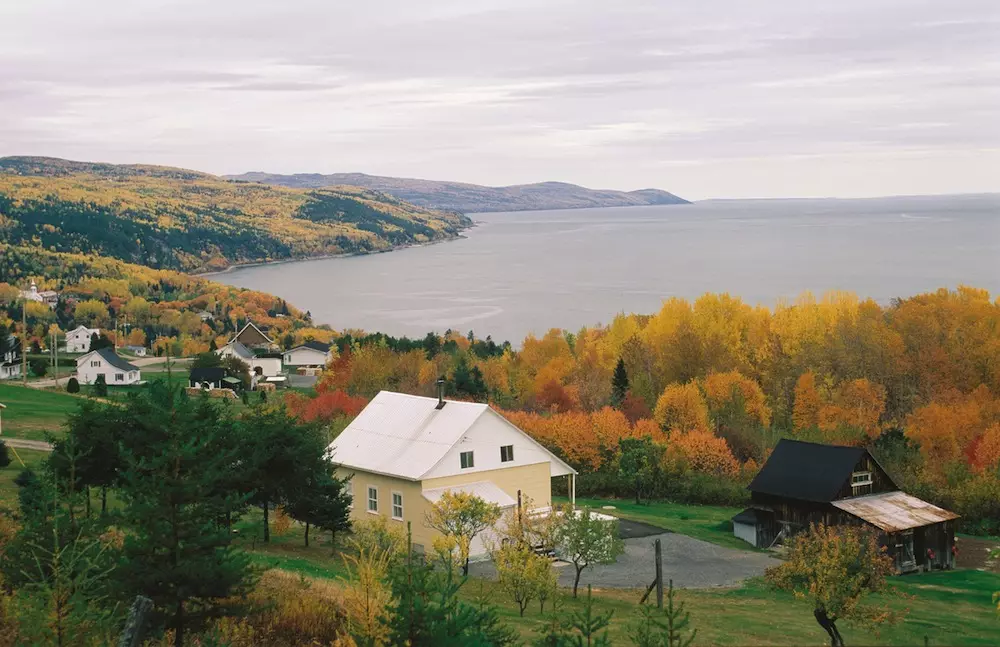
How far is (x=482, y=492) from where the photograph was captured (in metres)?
31.0

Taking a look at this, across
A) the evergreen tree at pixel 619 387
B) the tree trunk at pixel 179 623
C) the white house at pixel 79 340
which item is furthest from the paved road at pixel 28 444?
the white house at pixel 79 340

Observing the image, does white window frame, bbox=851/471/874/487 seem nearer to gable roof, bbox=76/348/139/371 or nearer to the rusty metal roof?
the rusty metal roof

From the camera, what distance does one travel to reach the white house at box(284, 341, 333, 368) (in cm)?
10256

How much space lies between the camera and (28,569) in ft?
44.7

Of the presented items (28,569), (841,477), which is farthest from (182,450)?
(841,477)

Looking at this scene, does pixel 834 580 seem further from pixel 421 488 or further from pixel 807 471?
pixel 807 471

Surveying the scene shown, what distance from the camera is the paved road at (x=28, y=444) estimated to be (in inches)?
1523

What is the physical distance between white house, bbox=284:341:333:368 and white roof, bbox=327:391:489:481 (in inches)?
2669

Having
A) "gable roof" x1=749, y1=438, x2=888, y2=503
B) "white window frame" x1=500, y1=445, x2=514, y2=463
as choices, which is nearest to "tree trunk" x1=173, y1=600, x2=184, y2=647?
"white window frame" x1=500, y1=445, x2=514, y2=463

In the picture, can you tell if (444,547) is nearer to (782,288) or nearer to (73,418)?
(73,418)

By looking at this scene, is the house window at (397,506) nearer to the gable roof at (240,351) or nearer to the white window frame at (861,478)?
the white window frame at (861,478)

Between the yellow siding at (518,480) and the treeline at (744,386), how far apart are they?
13.0 meters

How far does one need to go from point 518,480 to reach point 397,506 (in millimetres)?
3941

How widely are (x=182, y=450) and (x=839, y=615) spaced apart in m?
13.0
